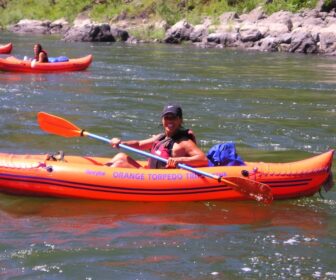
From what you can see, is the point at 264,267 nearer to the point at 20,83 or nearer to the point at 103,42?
the point at 20,83

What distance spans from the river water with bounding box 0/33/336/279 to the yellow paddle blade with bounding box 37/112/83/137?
974 mm

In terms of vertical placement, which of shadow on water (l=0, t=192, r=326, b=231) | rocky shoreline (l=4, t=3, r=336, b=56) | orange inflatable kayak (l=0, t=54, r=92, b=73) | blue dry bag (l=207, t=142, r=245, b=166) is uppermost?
rocky shoreline (l=4, t=3, r=336, b=56)

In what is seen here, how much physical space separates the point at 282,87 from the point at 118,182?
9081 mm

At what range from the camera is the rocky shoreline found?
23812 mm

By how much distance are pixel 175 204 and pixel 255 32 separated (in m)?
20.3

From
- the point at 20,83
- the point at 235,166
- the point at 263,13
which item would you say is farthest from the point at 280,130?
the point at 263,13

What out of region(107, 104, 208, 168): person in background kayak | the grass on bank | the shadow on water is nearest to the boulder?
the grass on bank

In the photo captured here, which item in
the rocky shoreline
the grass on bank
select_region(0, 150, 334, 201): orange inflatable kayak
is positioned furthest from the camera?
the grass on bank

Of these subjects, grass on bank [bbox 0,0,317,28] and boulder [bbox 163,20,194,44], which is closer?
boulder [bbox 163,20,194,44]

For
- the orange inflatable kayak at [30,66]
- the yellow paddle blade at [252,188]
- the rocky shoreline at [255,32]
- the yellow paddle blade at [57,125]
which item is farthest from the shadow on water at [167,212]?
the rocky shoreline at [255,32]

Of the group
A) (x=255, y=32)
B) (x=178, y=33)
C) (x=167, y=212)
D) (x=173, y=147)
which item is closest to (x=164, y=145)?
(x=173, y=147)

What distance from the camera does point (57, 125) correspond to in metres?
7.16

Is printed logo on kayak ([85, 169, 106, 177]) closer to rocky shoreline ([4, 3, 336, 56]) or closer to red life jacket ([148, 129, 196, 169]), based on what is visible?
red life jacket ([148, 129, 196, 169])

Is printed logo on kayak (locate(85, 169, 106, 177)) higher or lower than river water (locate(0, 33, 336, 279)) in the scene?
higher
